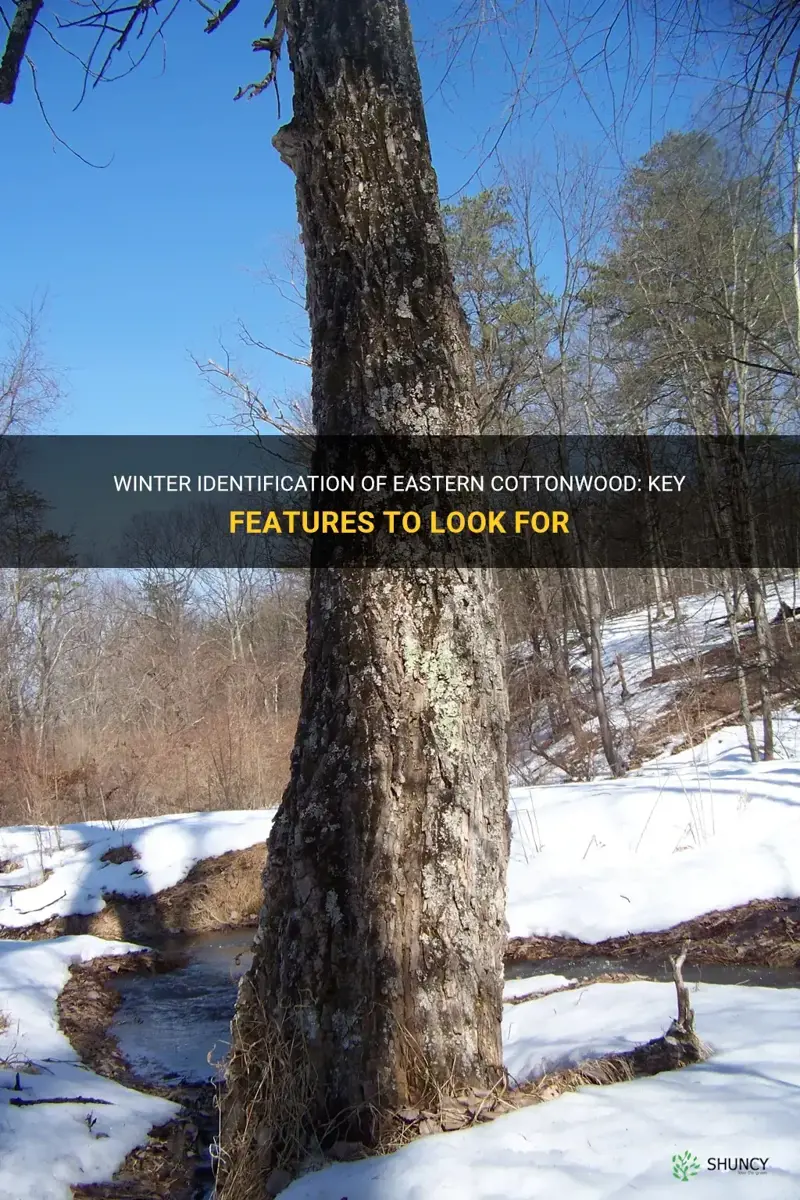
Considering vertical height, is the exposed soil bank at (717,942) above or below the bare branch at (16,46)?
below

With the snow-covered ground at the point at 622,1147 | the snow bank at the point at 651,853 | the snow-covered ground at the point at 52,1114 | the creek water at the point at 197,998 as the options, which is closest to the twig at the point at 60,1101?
the snow-covered ground at the point at 52,1114

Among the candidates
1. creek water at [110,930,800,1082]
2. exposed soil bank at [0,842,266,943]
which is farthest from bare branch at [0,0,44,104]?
exposed soil bank at [0,842,266,943]

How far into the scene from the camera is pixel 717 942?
5.09 meters

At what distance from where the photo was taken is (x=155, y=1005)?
212 inches

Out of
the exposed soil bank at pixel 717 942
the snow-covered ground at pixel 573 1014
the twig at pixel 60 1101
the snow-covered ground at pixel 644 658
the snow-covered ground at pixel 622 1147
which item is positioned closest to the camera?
the snow-covered ground at pixel 622 1147

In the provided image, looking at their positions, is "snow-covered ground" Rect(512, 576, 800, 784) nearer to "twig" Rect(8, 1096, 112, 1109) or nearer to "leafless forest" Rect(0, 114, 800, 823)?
"leafless forest" Rect(0, 114, 800, 823)

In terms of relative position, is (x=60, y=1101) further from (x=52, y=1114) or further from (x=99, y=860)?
(x=99, y=860)

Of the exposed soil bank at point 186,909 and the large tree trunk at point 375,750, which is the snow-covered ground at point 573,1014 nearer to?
the exposed soil bank at point 186,909

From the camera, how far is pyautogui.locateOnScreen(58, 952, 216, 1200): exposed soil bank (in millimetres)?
2553

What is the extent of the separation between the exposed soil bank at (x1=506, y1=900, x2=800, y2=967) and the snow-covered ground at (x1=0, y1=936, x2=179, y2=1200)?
115 inches

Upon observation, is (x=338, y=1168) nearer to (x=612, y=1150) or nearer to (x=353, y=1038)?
(x=353, y=1038)

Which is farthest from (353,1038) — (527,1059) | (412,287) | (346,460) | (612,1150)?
(412,287)

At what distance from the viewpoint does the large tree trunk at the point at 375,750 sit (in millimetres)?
2146

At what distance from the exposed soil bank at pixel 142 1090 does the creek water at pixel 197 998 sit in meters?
0.11
